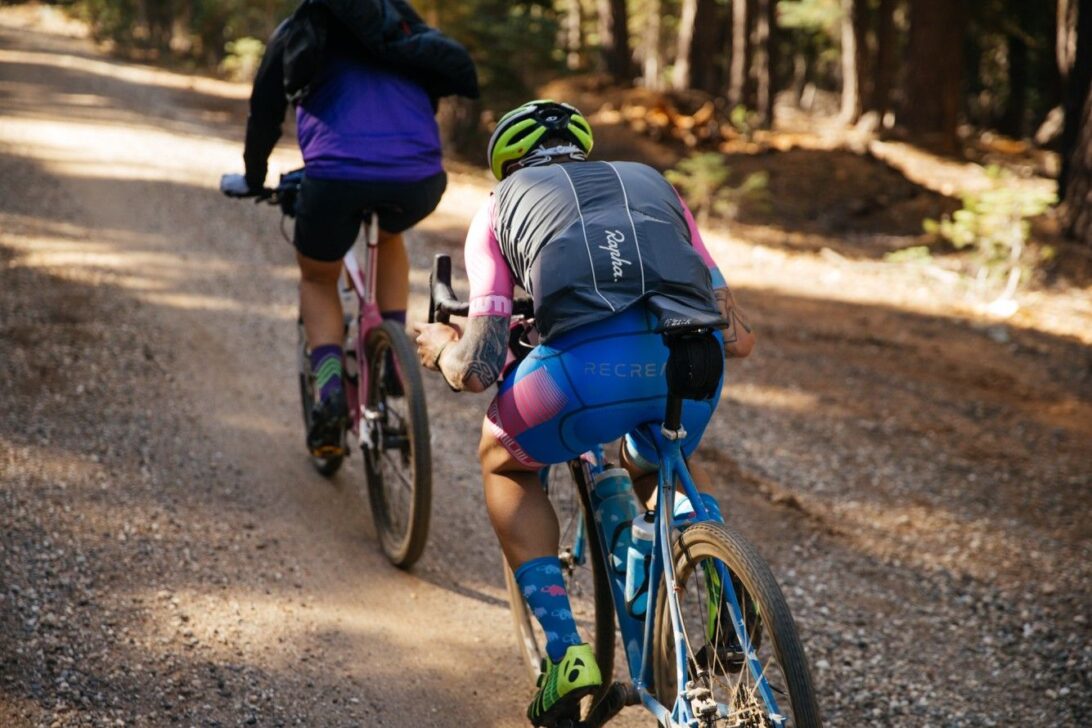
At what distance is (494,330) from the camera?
3.06 meters

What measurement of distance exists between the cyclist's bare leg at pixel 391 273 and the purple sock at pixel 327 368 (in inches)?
13.9

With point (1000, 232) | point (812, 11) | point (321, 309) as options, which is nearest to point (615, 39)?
point (812, 11)

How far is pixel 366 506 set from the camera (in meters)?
5.54

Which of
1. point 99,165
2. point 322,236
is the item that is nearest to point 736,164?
point 99,165

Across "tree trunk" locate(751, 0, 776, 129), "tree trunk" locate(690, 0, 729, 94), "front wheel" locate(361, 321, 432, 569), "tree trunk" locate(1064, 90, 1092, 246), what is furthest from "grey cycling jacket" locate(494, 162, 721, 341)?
"tree trunk" locate(751, 0, 776, 129)

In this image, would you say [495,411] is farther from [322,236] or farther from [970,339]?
[970,339]

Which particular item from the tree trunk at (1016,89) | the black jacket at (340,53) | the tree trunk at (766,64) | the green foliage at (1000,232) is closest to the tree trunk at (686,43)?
the tree trunk at (766,64)

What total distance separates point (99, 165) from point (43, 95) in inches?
260

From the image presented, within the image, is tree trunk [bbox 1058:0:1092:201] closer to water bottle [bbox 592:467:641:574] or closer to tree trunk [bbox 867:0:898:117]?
water bottle [bbox 592:467:641:574]

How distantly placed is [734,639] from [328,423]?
2.82 metres

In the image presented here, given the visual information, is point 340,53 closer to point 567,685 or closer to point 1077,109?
point 567,685

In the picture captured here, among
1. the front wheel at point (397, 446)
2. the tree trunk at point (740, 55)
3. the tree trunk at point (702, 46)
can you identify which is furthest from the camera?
the tree trunk at point (740, 55)

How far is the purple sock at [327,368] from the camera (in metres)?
5.04

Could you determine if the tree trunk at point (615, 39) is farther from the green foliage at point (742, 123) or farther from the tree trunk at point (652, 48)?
the tree trunk at point (652, 48)
